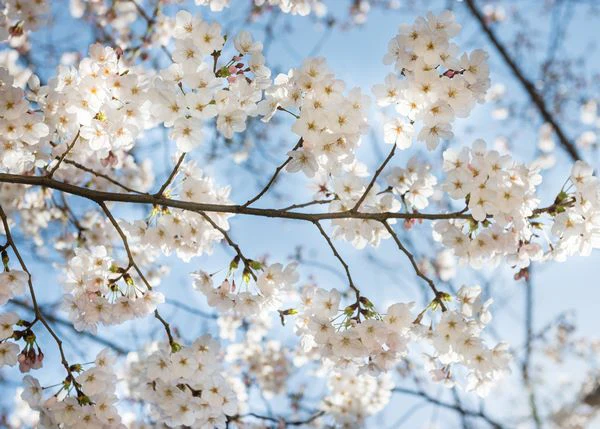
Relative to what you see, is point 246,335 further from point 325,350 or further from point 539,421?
point 539,421

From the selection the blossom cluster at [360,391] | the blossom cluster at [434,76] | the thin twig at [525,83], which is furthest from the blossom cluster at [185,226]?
the thin twig at [525,83]

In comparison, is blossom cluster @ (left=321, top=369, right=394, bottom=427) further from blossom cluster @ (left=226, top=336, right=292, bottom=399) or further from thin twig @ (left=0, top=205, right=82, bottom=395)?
thin twig @ (left=0, top=205, right=82, bottom=395)

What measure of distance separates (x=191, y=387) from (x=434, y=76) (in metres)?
1.85

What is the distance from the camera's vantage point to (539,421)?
816cm

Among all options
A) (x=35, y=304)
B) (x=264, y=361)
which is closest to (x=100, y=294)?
(x=35, y=304)

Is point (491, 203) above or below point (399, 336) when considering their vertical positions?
above

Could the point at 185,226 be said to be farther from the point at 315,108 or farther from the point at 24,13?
the point at 24,13

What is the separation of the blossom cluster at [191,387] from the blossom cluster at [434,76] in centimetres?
146

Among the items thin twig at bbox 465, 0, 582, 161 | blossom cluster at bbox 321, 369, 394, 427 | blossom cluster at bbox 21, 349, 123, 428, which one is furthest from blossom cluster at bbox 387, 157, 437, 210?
thin twig at bbox 465, 0, 582, 161

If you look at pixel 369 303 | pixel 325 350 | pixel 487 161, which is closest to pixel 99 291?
pixel 325 350

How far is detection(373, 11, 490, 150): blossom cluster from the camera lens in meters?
2.50

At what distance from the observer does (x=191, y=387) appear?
107 inches

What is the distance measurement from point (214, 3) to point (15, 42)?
7.65ft

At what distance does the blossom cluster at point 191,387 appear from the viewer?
2.66m
